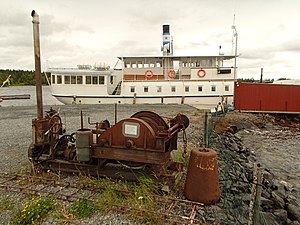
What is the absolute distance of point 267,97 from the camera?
1919cm

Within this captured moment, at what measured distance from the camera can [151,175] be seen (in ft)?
16.0

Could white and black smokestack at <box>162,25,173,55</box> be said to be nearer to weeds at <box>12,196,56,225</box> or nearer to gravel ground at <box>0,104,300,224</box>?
gravel ground at <box>0,104,300,224</box>

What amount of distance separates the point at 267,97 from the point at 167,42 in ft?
39.2

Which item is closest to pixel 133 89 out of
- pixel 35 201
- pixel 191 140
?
pixel 191 140

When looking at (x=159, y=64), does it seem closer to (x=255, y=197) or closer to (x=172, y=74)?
(x=172, y=74)

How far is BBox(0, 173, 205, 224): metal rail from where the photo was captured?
3836mm

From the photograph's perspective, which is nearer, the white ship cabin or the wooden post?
the wooden post

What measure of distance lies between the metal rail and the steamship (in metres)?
18.8

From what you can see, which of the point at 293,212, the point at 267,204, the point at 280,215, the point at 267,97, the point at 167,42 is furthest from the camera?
the point at 167,42

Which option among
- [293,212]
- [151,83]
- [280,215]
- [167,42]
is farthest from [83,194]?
[167,42]

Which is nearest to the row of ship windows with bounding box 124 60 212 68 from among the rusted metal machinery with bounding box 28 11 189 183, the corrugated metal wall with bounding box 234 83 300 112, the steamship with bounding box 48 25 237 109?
the steamship with bounding box 48 25 237 109

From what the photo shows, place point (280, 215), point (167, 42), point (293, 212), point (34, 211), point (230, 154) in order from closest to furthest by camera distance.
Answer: point (34, 211), point (280, 215), point (293, 212), point (230, 154), point (167, 42)

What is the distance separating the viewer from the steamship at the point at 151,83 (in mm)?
23734

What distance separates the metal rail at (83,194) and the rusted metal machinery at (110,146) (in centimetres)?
45
